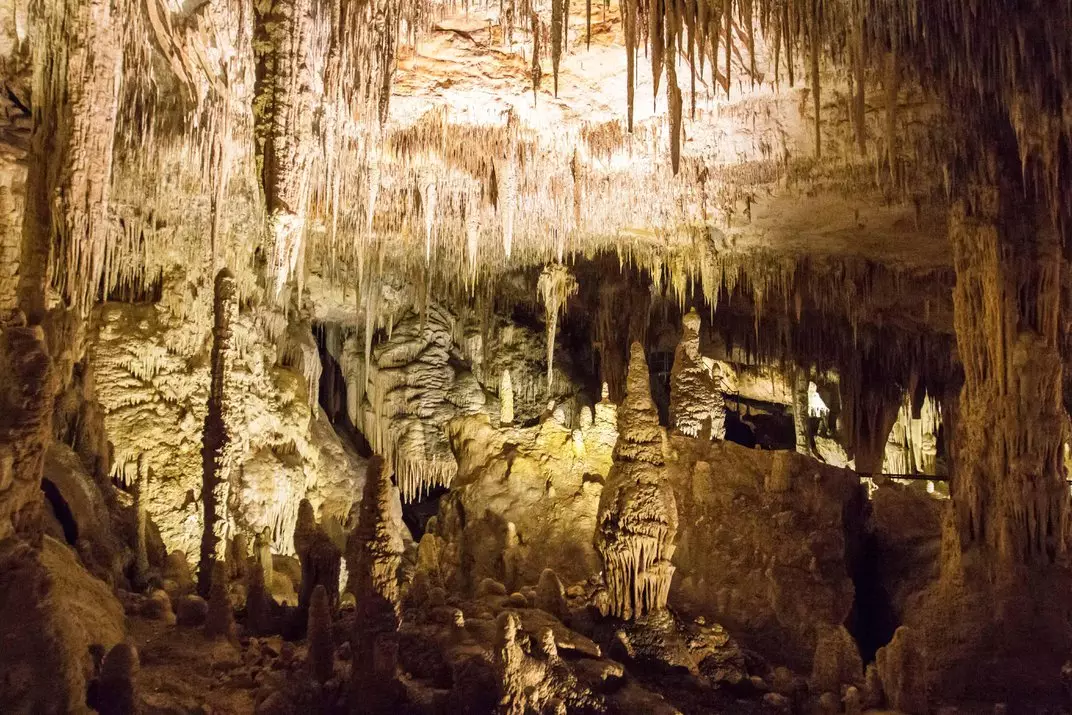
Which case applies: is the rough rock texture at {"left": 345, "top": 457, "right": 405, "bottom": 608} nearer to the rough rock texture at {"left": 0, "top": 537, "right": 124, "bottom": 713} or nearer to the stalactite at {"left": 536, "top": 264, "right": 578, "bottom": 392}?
the rough rock texture at {"left": 0, "top": 537, "right": 124, "bottom": 713}

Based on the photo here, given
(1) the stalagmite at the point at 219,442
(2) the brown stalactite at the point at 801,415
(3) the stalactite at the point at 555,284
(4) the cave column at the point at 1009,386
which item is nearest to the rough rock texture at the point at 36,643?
(1) the stalagmite at the point at 219,442

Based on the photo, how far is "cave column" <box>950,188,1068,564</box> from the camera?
7746 millimetres

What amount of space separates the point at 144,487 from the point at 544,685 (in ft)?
22.4

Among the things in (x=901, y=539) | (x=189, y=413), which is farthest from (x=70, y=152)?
(x=901, y=539)

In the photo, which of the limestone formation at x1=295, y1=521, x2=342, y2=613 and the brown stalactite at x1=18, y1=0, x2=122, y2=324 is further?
the limestone formation at x1=295, y1=521, x2=342, y2=613

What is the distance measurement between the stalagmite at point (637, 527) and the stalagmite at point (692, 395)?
120 inches

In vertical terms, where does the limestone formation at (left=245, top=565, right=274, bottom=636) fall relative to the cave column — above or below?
below

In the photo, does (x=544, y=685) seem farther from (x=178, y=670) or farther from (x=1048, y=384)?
(x=1048, y=384)

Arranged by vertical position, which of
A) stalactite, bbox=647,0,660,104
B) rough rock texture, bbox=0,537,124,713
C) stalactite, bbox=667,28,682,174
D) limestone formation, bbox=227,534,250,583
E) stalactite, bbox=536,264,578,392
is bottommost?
limestone formation, bbox=227,534,250,583

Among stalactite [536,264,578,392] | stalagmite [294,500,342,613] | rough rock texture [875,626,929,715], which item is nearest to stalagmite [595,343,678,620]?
rough rock texture [875,626,929,715]

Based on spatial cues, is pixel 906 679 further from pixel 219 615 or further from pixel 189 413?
pixel 189 413

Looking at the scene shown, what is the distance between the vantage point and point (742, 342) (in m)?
16.7

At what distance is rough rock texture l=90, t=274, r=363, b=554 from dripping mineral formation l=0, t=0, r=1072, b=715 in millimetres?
51

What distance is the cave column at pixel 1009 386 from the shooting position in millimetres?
7746
